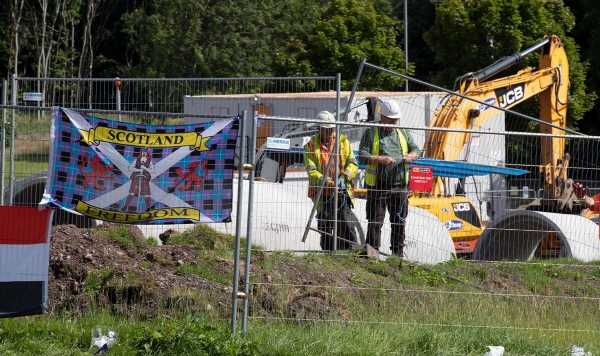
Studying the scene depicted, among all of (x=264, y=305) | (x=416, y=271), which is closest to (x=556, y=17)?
(x=416, y=271)

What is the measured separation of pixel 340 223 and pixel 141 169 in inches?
114

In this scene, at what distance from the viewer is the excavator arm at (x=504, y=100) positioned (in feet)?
52.2

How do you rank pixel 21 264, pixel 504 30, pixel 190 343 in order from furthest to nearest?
pixel 504 30 < pixel 21 264 < pixel 190 343

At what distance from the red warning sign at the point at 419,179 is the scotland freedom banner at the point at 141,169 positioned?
2.28 m

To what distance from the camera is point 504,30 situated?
115ft

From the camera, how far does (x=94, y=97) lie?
16.6 meters

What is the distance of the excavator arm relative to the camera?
15.9 m

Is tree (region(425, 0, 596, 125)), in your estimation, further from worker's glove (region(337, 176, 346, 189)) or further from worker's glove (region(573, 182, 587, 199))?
worker's glove (region(337, 176, 346, 189))

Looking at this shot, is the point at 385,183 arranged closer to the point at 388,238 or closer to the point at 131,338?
the point at 388,238

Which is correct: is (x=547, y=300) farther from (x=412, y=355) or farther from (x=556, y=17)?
(x=556, y=17)

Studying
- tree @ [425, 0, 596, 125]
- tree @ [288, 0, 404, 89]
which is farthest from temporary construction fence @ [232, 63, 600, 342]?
tree @ [288, 0, 404, 89]

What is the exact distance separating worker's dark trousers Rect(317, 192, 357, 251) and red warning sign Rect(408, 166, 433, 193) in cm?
74

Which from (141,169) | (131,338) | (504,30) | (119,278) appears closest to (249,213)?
(141,169)

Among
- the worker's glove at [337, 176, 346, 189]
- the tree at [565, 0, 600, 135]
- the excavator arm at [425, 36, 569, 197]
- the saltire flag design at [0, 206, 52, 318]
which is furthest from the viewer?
the tree at [565, 0, 600, 135]
